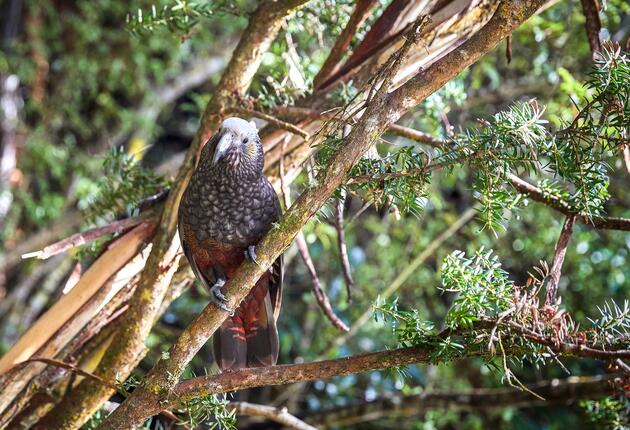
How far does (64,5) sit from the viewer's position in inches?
189

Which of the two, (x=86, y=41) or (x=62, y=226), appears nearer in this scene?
(x=62, y=226)

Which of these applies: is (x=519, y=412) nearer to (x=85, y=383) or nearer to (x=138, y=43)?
(x=85, y=383)

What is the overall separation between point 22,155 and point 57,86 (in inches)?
21.8

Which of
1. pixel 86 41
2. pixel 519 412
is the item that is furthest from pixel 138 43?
pixel 519 412

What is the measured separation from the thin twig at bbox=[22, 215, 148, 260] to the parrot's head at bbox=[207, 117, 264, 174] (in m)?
0.32

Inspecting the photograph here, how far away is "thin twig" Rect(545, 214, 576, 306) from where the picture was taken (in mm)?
1610

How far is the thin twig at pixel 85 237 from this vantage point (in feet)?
6.21

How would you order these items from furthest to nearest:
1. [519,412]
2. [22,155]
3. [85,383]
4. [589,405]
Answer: [22,155], [519,412], [589,405], [85,383]

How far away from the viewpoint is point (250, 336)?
2.32m

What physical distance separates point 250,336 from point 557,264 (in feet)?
3.45

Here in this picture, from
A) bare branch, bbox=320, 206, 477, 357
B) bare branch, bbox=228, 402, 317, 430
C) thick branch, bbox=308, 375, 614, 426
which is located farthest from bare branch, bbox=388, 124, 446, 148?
bare branch, bbox=320, 206, 477, 357

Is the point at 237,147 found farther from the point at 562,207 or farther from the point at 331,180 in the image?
the point at 562,207

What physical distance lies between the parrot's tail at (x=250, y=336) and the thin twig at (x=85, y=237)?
0.44m

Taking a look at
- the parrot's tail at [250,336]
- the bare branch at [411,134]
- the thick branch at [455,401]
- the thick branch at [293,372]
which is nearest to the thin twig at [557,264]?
the thick branch at [293,372]
